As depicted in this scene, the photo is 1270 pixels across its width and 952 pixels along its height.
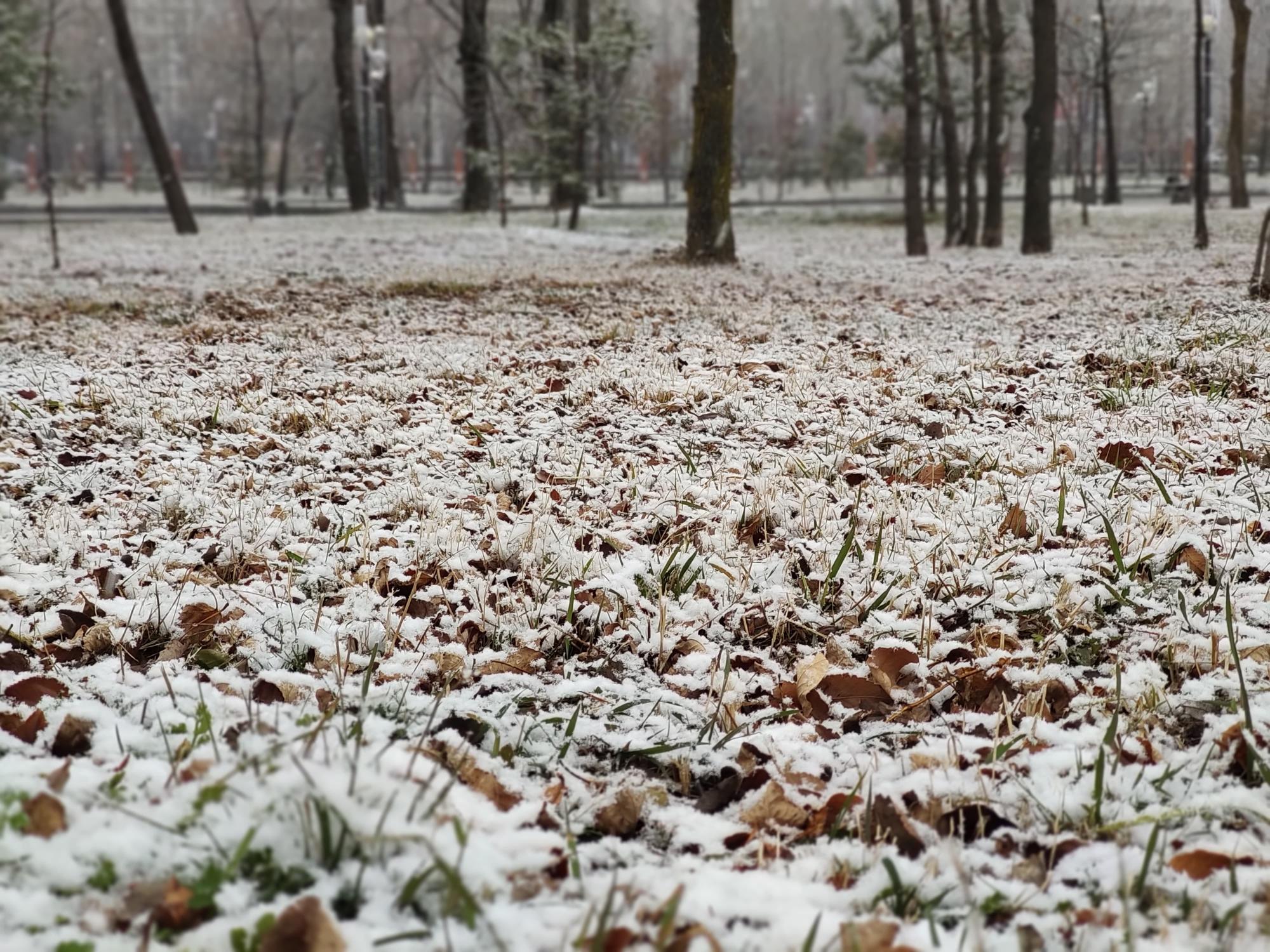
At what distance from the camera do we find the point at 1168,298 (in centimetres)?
872

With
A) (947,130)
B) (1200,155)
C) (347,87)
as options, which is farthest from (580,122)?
(1200,155)

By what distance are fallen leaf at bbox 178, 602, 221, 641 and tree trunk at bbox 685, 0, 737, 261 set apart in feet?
37.0

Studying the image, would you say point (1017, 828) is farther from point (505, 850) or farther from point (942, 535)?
point (942, 535)

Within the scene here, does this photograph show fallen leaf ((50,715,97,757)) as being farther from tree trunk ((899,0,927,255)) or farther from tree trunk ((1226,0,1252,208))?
tree trunk ((1226,0,1252,208))

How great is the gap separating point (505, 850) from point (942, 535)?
6.84 ft

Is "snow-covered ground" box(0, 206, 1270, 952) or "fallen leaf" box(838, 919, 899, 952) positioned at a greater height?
"snow-covered ground" box(0, 206, 1270, 952)

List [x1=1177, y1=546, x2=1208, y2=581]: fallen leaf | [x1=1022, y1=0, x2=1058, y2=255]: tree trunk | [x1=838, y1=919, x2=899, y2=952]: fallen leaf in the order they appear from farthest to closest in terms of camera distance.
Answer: [x1=1022, y1=0, x2=1058, y2=255]: tree trunk → [x1=1177, y1=546, x2=1208, y2=581]: fallen leaf → [x1=838, y1=919, x2=899, y2=952]: fallen leaf

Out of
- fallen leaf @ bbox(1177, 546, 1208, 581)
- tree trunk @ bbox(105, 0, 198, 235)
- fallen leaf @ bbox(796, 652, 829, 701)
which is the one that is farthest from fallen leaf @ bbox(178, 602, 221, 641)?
tree trunk @ bbox(105, 0, 198, 235)

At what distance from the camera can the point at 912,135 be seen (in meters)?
15.5

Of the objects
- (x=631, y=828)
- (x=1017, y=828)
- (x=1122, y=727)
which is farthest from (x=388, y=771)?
(x=1122, y=727)

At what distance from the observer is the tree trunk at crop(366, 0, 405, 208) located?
101 ft

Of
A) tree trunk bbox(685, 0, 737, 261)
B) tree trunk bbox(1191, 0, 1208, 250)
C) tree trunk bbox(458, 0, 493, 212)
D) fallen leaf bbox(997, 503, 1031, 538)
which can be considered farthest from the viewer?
tree trunk bbox(458, 0, 493, 212)

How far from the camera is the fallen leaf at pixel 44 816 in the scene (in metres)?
1.55

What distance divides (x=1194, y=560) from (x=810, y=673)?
1.28m
